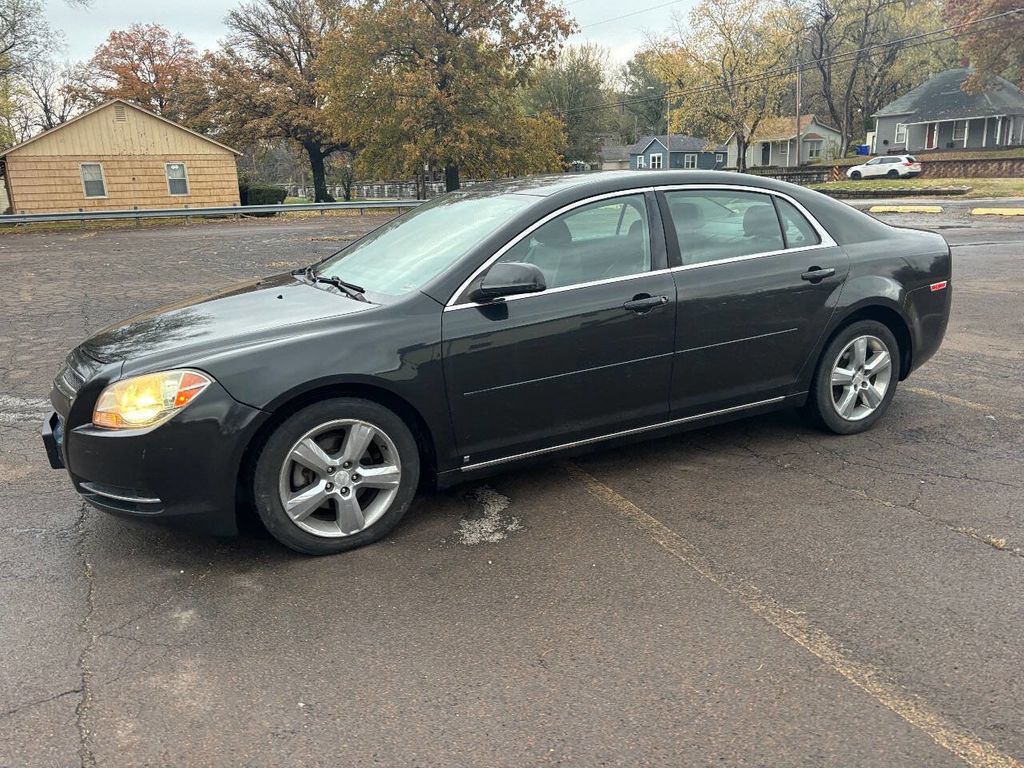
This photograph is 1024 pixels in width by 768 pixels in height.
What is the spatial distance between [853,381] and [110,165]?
108ft

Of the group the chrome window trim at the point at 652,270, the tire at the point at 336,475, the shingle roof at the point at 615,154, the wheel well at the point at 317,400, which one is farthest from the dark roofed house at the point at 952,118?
the tire at the point at 336,475

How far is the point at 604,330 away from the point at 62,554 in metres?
2.72

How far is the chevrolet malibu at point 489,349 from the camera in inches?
136

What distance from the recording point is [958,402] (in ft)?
18.9

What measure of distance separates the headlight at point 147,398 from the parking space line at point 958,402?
4897 millimetres

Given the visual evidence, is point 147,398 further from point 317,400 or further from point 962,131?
point 962,131

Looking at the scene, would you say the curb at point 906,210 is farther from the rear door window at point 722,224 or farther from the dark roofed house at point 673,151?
the dark roofed house at point 673,151

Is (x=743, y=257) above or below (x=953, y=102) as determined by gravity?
below

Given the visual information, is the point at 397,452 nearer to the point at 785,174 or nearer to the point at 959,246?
the point at 959,246

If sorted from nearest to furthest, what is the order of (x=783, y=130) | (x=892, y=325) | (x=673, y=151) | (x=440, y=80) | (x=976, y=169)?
(x=892, y=325) → (x=440, y=80) → (x=976, y=169) → (x=783, y=130) → (x=673, y=151)

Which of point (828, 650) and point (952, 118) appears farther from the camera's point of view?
point (952, 118)

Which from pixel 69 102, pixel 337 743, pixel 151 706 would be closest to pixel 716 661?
pixel 337 743

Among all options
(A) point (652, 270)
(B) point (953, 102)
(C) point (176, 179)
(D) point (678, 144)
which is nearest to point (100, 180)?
(C) point (176, 179)

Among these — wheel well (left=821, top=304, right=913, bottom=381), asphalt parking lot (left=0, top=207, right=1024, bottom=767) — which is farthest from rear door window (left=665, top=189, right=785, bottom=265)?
asphalt parking lot (left=0, top=207, right=1024, bottom=767)
